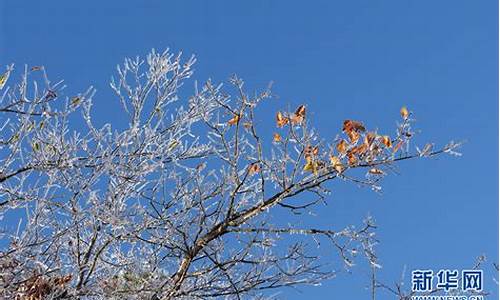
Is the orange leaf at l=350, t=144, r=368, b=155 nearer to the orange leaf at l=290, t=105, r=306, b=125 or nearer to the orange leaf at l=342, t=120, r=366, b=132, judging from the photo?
the orange leaf at l=342, t=120, r=366, b=132

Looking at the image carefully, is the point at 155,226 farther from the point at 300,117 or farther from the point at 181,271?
the point at 300,117

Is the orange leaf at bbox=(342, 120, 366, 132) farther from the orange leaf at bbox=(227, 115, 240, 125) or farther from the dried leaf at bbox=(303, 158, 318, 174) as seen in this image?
the orange leaf at bbox=(227, 115, 240, 125)

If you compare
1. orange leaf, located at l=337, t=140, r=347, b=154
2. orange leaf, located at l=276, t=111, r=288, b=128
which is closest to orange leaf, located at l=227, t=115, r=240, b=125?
orange leaf, located at l=276, t=111, r=288, b=128

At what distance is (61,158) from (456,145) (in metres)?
2.16

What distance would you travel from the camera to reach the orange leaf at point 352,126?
398 centimetres

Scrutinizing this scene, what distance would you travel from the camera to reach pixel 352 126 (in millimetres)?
4004

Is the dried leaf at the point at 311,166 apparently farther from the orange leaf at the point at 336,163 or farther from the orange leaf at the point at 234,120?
the orange leaf at the point at 234,120

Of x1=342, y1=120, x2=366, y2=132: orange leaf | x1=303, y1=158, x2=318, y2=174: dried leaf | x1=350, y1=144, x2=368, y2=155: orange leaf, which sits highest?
x1=342, y1=120, x2=366, y2=132: orange leaf

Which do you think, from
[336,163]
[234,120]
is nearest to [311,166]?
[336,163]

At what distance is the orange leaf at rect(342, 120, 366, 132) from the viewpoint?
398 centimetres

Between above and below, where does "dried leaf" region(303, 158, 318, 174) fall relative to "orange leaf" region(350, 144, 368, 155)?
below

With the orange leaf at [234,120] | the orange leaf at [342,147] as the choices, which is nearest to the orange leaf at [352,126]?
the orange leaf at [342,147]

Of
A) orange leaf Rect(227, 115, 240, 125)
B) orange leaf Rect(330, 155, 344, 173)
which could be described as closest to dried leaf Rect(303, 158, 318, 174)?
orange leaf Rect(330, 155, 344, 173)

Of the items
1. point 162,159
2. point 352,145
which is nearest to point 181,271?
point 162,159
